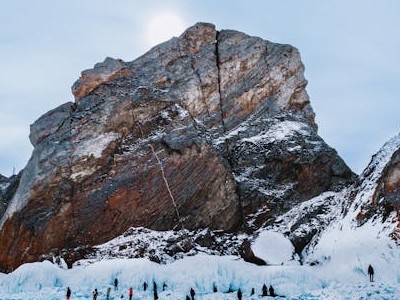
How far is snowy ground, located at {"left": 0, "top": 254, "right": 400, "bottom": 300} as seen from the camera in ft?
131

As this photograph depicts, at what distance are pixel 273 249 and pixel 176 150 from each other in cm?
1391

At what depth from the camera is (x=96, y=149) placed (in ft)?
181

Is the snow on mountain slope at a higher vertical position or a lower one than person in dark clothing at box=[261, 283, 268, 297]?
higher

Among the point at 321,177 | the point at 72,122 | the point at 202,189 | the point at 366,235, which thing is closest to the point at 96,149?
the point at 72,122

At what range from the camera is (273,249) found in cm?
4716

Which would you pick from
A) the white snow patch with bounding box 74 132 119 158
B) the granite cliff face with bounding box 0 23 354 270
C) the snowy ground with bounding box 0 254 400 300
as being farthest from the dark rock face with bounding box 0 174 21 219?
the snowy ground with bounding box 0 254 400 300

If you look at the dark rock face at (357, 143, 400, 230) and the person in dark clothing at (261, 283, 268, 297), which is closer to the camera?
the person in dark clothing at (261, 283, 268, 297)

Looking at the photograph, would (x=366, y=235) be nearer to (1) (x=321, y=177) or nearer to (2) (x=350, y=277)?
(2) (x=350, y=277)

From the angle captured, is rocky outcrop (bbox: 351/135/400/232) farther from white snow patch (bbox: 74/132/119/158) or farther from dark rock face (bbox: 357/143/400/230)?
white snow patch (bbox: 74/132/119/158)

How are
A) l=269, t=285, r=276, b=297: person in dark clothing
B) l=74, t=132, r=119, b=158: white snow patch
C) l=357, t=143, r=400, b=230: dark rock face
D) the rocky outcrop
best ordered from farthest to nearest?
l=74, t=132, r=119, b=158: white snow patch < l=357, t=143, r=400, b=230: dark rock face < the rocky outcrop < l=269, t=285, r=276, b=297: person in dark clothing

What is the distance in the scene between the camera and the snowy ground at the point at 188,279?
39.8 meters

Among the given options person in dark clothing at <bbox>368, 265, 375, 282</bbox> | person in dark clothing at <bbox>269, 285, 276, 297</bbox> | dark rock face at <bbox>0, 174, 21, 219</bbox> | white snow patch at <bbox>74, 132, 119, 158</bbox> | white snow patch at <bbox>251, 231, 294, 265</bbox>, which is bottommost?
person in dark clothing at <bbox>269, 285, 276, 297</bbox>

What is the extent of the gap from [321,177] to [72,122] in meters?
24.4

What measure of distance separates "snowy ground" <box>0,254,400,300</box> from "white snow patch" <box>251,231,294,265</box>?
137 cm
